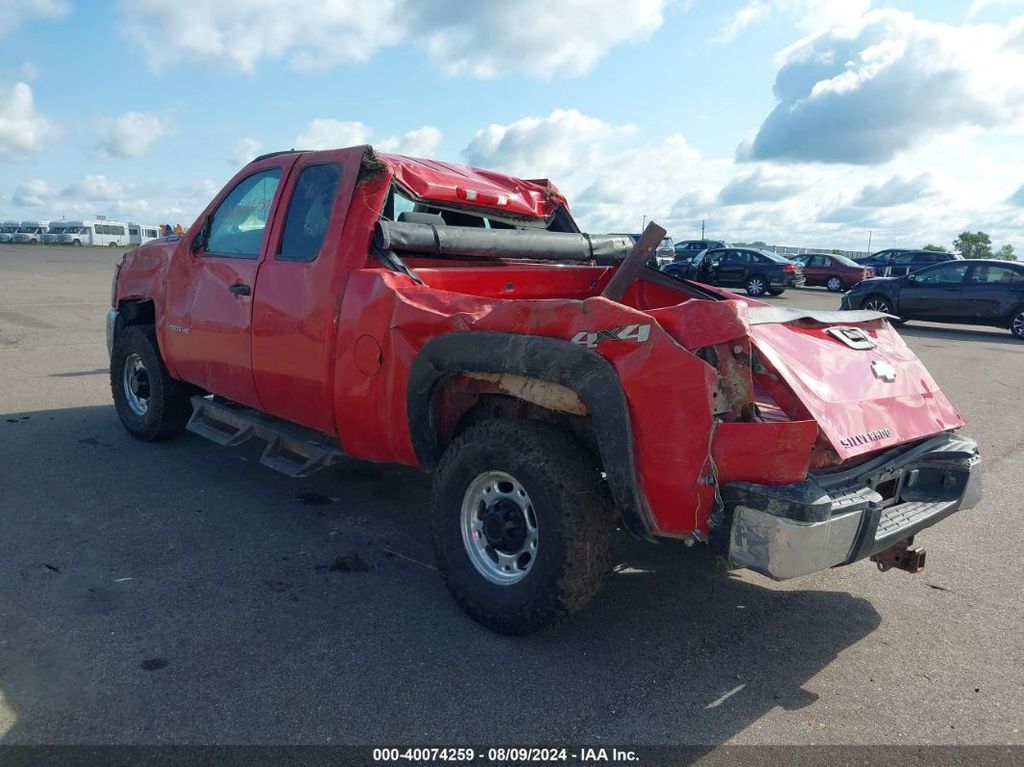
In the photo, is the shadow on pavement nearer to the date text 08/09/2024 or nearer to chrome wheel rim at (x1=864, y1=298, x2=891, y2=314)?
the date text 08/09/2024

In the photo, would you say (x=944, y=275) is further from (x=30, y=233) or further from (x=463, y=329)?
(x=30, y=233)

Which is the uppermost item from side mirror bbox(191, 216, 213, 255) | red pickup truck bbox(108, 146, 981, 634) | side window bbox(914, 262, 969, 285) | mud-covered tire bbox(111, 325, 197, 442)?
side window bbox(914, 262, 969, 285)

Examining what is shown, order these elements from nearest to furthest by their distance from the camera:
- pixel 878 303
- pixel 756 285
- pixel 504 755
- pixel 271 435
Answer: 1. pixel 504 755
2. pixel 271 435
3. pixel 878 303
4. pixel 756 285

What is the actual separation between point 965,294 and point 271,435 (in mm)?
16400

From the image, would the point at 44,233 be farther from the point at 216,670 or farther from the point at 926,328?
the point at 216,670

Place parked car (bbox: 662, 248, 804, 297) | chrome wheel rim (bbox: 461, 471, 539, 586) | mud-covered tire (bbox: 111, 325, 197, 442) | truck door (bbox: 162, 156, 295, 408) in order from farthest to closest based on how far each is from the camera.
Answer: parked car (bbox: 662, 248, 804, 297) < mud-covered tire (bbox: 111, 325, 197, 442) < truck door (bbox: 162, 156, 295, 408) < chrome wheel rim (bbox: 461, 471, 539, 586)

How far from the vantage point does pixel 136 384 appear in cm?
623

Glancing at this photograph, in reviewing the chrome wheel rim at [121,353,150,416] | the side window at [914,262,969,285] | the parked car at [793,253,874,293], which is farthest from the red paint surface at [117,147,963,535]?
the parked car at [793,253,874,293]

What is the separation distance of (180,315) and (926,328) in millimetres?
17476

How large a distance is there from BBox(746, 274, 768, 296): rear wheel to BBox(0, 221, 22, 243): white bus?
53.2 metres

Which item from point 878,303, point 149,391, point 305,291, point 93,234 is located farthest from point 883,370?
point 93,234

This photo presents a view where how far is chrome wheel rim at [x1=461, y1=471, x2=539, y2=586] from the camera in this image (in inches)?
132

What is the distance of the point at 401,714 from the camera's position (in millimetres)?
2824

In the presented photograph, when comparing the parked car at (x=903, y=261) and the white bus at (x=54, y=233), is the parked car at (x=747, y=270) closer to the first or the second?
the parked car at (x=903, y=261)
